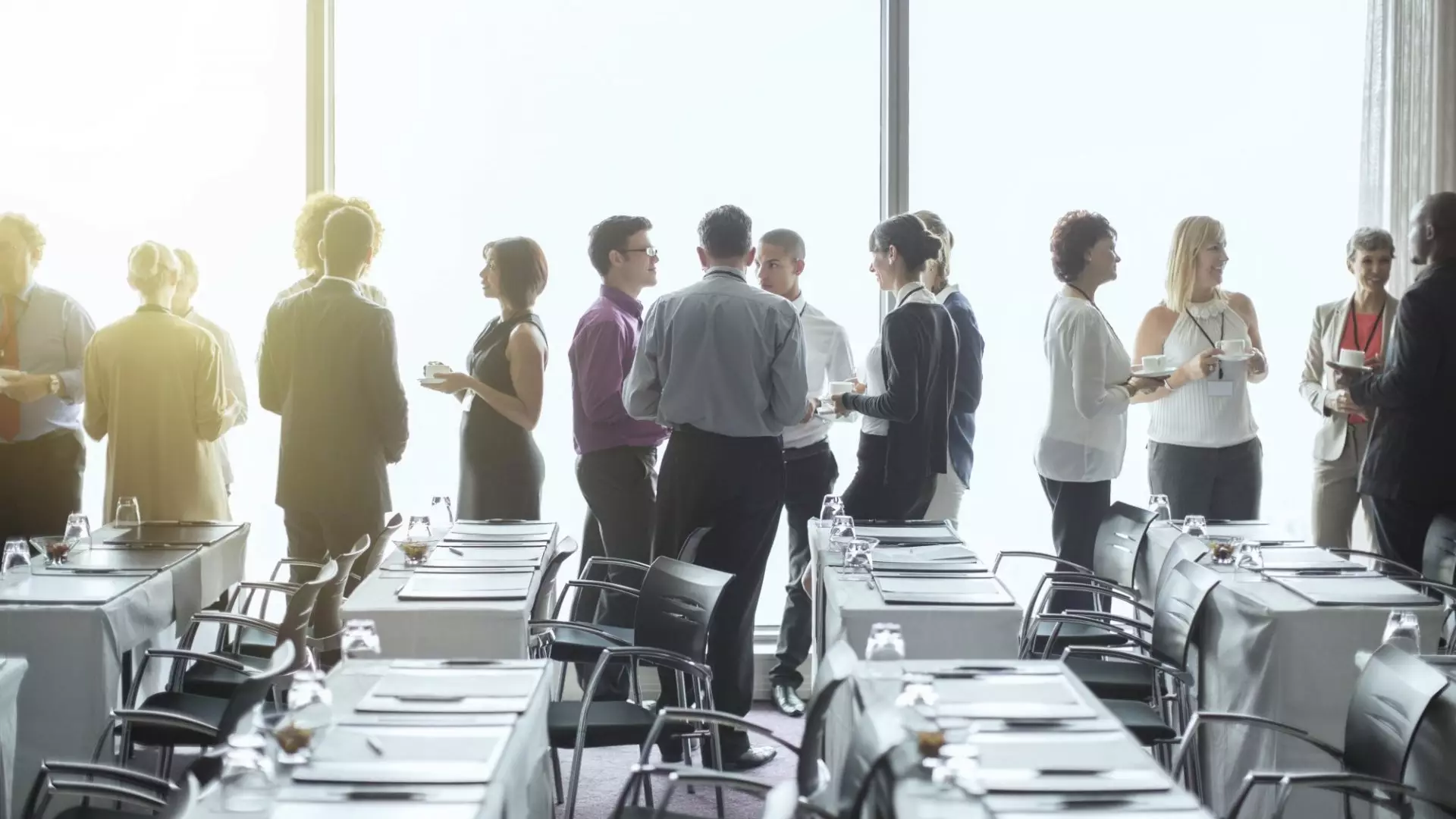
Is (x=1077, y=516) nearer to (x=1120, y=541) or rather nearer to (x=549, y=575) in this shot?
(x=1120, y=541)

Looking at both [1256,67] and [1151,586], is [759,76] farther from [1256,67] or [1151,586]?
[1151,586]

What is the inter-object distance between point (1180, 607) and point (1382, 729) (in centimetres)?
108

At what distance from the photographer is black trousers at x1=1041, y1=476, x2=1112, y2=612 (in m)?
4.77

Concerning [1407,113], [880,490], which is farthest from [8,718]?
[1407,113]

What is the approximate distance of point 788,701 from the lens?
5.35 metres

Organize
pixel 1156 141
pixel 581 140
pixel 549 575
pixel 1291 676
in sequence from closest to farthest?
pixel 1291 676, pixel 549 575, pixel 581 140, pixel 1156 141

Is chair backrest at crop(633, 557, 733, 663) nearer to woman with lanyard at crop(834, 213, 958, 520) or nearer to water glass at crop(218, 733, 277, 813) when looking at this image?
woman with lanyard at crop(834, 213, 958, 520)

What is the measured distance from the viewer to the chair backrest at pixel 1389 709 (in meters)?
2.47

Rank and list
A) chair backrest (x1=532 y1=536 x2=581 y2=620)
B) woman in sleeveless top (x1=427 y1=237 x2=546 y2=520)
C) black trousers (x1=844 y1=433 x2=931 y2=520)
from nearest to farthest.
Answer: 1. chair backrest (x1=532 y1=536 x2=581 y2=620)
2. black trousers (x1=844 y1=433 x2=931 y2=520)
3. woman in sleeveless top (x1=427 y1=237 x2=546 y2=520)

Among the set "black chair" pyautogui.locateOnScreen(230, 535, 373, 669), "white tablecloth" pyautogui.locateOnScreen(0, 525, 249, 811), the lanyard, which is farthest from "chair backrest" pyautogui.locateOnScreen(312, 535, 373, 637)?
the lanyard

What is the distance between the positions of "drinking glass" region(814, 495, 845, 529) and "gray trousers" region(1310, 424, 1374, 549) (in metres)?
2.20

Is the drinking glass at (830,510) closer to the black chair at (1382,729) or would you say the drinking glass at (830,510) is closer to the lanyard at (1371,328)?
the black chair at (1382,729)

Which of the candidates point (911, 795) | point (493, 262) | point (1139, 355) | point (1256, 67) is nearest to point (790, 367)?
point (493, 262)

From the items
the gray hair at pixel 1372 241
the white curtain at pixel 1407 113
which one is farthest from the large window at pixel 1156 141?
the gray hair at pixel 1372 241
